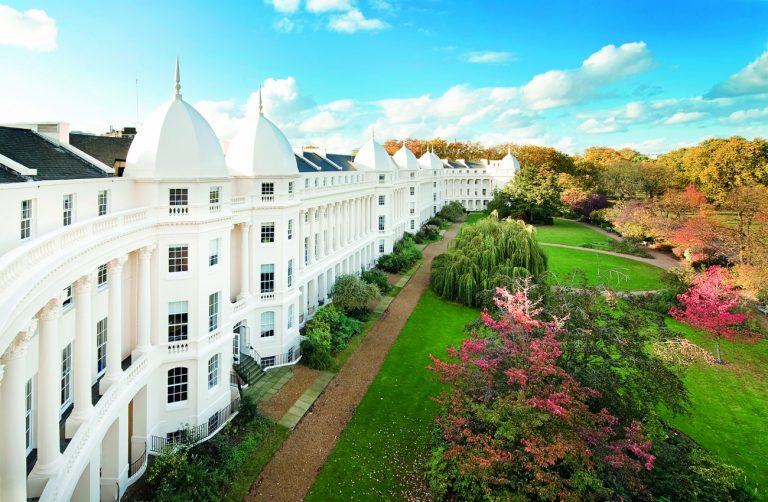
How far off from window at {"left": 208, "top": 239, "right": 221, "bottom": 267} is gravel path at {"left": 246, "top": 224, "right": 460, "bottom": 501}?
994 centimetres

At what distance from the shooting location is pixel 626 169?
103 meters

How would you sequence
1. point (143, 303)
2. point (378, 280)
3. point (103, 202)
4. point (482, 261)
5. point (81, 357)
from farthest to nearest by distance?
point (378, 280)
point (482, 261)
point (143, 303)
point (103, 202)
point (81, 357)

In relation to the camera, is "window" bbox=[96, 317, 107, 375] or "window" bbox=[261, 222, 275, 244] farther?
"window" bbox=[261, 222, 275, 244]

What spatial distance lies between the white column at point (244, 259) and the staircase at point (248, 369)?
3.98 meters

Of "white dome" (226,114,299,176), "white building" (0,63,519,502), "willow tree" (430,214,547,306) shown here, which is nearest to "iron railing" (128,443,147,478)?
"white building" (0,63,519,502)

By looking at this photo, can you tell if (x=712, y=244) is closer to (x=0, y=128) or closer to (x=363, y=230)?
(x=363, y=230)

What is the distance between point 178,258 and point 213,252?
1.90m

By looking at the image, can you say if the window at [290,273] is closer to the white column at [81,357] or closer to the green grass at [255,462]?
the green grass at [255,462]

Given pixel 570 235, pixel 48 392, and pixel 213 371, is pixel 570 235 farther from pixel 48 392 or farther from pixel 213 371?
pixel 48 392

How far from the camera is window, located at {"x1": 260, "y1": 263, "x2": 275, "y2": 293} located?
31969mm

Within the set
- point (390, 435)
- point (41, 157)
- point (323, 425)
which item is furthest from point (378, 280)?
point (41, 157)

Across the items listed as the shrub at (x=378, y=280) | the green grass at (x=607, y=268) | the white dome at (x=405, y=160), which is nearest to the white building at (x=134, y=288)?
the shrub at (x=378, y=280)

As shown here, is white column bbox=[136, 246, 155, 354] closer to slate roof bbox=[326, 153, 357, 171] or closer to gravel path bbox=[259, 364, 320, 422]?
gravel path bbox=[259, 364, 320, 422]

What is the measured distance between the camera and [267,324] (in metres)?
32.2
